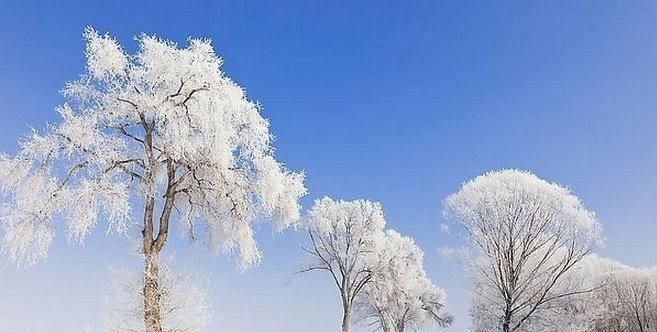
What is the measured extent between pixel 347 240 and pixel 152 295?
24.5 m

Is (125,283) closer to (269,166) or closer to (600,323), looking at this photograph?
(269,166)

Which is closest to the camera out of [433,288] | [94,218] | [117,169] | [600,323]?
[94,218]

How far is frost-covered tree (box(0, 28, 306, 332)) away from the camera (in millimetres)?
15023

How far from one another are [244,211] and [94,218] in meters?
4.61

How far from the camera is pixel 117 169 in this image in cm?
1608

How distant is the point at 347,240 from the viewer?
127ft

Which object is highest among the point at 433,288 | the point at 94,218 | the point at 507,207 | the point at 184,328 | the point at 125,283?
the point at 433,288

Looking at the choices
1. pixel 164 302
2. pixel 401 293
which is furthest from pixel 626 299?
pixel 164 302

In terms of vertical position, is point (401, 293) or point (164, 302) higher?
point (401, 293)

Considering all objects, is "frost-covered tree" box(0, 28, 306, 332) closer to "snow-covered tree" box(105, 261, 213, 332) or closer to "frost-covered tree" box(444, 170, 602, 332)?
"snow-covered tree" box(105, 261, 213, 332)

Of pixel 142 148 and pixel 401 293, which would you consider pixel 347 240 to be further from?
pixel 142 148

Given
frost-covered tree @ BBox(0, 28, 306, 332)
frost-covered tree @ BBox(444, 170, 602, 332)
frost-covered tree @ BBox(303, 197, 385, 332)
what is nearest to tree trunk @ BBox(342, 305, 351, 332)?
frost-covered tree @ BBox(303, 197, 385, 332)

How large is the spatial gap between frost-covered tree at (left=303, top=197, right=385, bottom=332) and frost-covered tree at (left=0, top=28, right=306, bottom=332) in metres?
21.4

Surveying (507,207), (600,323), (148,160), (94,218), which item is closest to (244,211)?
(148,160)
